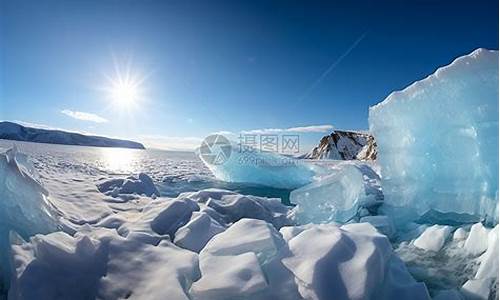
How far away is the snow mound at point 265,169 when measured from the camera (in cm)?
1255

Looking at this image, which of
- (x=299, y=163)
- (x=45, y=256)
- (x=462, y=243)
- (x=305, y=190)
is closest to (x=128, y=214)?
(x=45, y=256)

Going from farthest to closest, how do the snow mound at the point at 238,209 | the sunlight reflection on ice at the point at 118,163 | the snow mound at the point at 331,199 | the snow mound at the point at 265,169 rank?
the sunlight reflection on ice at the point at 118,163
the snow mound at the point at 265,169
the snow mound at the point at 331,199
the snow mound at the point at 238,209

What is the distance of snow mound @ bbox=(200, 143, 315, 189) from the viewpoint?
12555 mm

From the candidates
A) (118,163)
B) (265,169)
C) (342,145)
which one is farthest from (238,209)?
(342,145)

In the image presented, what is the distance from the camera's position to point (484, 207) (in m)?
4.52

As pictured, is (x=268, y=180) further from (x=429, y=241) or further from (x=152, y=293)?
(x=152, y=293)

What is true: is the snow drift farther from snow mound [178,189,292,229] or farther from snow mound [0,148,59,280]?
snow mound [178,189,292,229]

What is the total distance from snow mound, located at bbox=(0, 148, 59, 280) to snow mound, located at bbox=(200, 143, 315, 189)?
9.05m

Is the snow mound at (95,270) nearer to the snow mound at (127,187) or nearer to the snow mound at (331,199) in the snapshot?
the snow mound at (331,199)

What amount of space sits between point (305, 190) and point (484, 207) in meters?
3.01


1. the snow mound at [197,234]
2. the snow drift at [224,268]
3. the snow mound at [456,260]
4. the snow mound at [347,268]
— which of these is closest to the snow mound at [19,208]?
the snow drift at [224,268]

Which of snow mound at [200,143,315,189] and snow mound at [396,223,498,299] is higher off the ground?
snow mound at [200,143,315,189]

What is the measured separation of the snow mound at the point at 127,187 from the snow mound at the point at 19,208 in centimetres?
300

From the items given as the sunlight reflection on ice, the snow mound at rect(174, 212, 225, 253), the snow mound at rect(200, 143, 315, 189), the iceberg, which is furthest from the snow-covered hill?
the snow mound at rect(174, 212, 225, 253)
